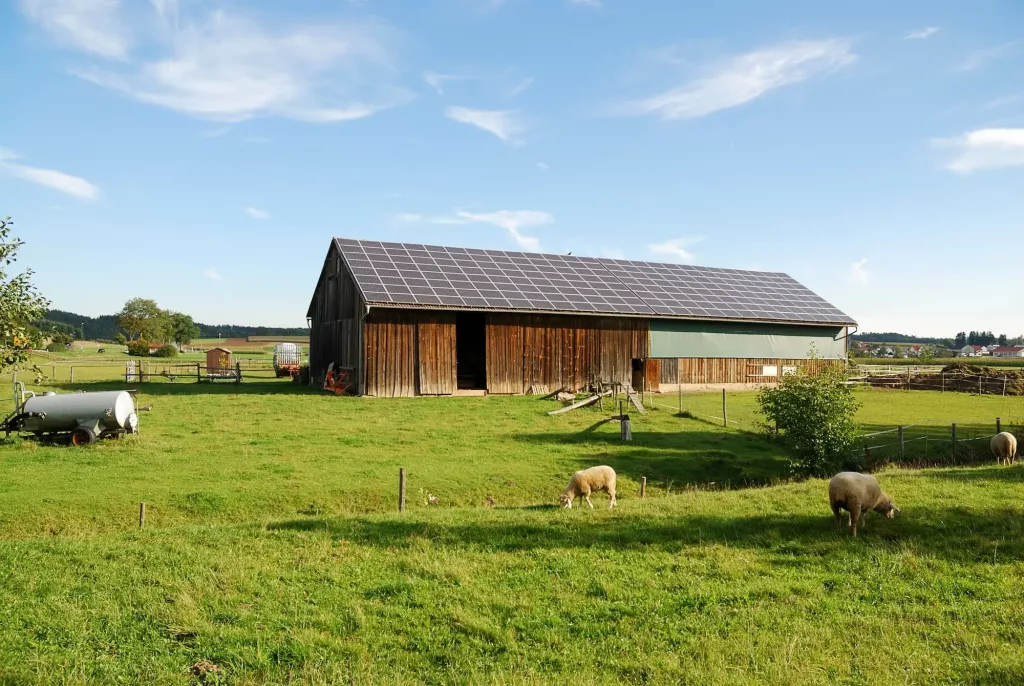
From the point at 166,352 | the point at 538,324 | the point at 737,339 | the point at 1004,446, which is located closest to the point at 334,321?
the point at 538,324

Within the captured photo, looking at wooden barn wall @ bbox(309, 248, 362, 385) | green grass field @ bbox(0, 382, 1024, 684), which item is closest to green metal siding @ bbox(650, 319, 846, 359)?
wooden barn wall @ bbox(309, 248, 362, 385)

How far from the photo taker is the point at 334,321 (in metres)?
38.8

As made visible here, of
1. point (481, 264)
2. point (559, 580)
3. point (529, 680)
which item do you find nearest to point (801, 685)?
point (529, 680)

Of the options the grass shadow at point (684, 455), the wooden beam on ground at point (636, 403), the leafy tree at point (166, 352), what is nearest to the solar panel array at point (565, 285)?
the wooden beam on ground at point (636, 403)

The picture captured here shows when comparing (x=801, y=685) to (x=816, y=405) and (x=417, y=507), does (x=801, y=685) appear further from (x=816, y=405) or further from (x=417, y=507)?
(x=816, y=405)

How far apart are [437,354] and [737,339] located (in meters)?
21.0

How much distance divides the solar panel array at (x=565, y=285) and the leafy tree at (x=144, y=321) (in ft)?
354

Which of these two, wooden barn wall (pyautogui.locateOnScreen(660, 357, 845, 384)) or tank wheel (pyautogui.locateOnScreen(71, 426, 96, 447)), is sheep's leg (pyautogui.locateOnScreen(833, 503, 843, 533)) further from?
wooden barn wall (pyautogui.locateOnScreen(660, 357, 845, 384))

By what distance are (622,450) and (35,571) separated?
52.3ft

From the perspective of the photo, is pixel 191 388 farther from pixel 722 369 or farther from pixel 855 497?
pixel 855 497

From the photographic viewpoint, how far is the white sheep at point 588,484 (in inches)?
573

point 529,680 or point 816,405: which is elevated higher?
point 816,405

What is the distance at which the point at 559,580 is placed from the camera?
9109mm

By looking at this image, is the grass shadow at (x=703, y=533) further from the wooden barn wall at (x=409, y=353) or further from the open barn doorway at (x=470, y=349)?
the open barn doorway at (x=470, y=349)
